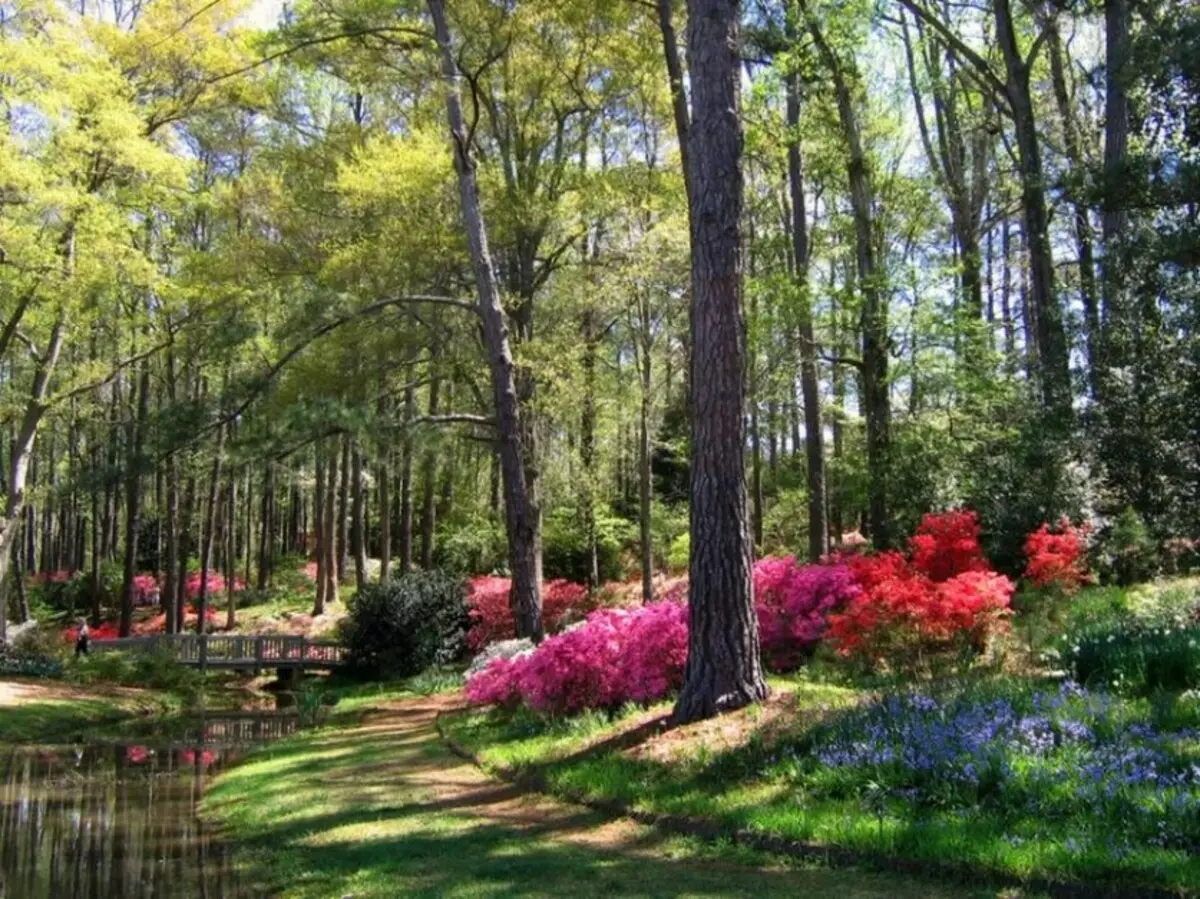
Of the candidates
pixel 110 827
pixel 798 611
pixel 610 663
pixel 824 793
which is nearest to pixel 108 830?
pixel 110 827

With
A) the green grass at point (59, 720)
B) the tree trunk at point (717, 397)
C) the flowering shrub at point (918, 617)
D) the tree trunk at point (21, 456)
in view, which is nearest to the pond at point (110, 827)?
the green grass at point (59, 720)

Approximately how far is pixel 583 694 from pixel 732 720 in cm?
286

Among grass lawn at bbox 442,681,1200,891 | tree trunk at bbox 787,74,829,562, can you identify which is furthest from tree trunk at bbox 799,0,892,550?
grass lawn at bbox 442,681,1200,891

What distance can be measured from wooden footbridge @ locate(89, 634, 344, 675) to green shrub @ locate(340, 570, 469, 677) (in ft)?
4.88

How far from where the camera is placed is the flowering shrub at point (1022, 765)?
16.4 feet

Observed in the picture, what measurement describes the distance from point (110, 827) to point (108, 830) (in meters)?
0.14

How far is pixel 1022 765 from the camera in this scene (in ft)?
19.0

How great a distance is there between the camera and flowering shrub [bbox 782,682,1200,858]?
5.00 meters

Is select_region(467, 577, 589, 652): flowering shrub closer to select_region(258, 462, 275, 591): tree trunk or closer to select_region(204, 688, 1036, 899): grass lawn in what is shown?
select_region(204, 688, 1036, 899): grass lawn

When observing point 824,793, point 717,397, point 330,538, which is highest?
point 717,397

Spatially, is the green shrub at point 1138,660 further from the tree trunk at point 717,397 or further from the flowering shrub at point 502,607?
the flowering shrub at point 502,607

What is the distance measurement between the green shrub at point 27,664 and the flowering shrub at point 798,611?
638 inches

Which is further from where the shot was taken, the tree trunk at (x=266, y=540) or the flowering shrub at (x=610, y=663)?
the tree trunk at (x=266, y=540)

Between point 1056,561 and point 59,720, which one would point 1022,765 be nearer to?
point 1056,561
